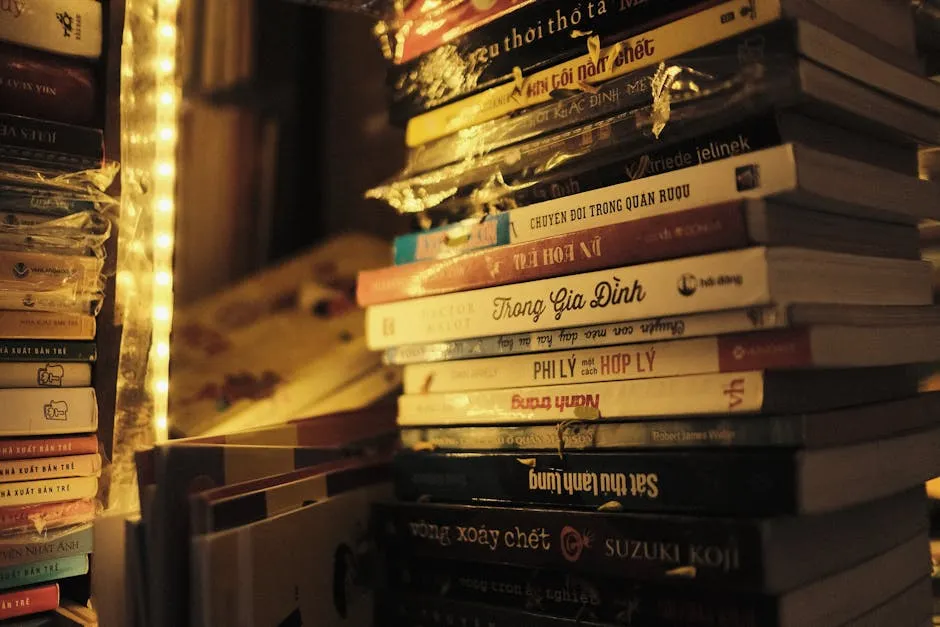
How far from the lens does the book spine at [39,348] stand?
0.77 meters

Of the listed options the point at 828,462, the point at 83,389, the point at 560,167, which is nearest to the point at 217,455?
the point at 83,389

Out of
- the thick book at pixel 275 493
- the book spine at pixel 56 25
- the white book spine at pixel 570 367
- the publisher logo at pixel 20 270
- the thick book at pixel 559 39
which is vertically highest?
the book spine at pixel 56 25

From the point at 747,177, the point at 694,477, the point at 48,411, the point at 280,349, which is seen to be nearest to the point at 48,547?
the point at 48,411

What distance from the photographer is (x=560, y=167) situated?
2.28ft

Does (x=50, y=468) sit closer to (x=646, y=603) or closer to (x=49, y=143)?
(x=49, y=143)

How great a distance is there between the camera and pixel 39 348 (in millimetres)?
795

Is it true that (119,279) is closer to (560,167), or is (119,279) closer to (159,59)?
(159,59)

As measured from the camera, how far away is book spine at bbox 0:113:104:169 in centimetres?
78

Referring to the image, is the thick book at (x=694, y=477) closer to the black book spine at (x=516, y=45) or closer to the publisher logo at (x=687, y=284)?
the publisher logo at (x=687, y=284)

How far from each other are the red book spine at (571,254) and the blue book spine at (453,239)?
0.02m

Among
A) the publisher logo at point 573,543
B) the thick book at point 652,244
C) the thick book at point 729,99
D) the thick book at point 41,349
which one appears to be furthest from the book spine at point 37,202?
the publisher logo at point 573,543

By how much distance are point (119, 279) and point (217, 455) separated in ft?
0.84

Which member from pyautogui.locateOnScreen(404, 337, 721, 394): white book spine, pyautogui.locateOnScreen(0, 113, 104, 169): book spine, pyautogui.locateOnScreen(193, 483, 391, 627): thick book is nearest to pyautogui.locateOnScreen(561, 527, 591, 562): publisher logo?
pyautogui.locateOnScreen(404, 337, 721, 394): white book spine

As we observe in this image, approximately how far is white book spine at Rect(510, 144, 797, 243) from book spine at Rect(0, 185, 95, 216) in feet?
1.50
